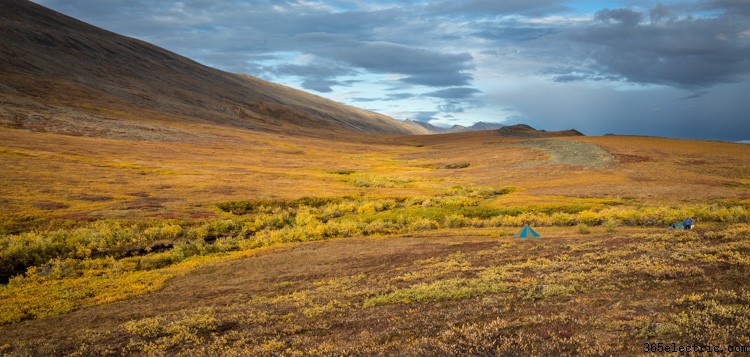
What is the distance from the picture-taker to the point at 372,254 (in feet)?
98.9

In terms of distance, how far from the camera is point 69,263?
32.2 meters

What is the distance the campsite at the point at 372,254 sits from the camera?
Answer: 13.7 meters

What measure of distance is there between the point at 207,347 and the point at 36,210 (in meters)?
39.5

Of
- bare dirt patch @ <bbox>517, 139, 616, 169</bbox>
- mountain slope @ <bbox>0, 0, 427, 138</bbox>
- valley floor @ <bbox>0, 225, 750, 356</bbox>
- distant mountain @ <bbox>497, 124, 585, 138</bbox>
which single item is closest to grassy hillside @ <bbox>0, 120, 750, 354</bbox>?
valley floor @ <bbox>0, 225, 750, 356</bbox>

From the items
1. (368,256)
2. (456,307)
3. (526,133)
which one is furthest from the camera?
(526,133)

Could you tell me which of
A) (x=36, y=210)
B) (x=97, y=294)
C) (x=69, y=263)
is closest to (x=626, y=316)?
(x=97, y=294)

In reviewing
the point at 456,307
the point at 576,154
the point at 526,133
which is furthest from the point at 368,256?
the point at 526,133

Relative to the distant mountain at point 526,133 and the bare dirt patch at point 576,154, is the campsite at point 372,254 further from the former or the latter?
the distant mountain at point 526,133

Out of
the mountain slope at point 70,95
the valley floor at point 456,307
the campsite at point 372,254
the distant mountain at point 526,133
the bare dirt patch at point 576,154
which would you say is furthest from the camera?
the distant mountain at point 526,133

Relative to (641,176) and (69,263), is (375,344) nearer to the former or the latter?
(69,263)

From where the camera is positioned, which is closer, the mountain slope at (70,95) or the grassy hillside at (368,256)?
the grassy hillside at (368,256)

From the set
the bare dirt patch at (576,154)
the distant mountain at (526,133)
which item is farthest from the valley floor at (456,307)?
the distant mountain at (526,133)

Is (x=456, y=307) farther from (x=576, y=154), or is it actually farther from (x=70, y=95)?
(x=70, y=95)

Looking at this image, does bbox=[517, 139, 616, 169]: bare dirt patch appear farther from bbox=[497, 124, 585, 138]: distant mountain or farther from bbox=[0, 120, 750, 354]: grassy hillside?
bbox=[497, 124, 585, 138]: distant mountain
